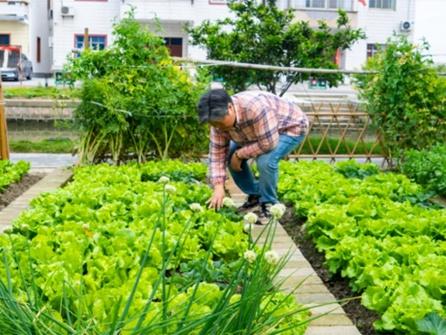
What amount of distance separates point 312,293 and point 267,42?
11.1 meters

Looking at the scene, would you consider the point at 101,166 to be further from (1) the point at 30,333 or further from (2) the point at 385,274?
(1) the point at 30,333

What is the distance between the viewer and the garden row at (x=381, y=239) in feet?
8.68

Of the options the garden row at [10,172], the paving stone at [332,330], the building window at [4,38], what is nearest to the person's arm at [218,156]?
the paving stone at [332,330]

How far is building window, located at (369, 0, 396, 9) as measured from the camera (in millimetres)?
29625

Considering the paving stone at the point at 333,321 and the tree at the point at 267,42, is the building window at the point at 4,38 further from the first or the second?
the paving stone at the point at 333,321

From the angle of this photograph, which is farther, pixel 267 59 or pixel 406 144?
pixel 267 59

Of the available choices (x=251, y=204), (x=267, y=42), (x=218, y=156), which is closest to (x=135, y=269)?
(x=218, y=156)

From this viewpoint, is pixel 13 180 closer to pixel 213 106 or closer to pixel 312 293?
pixel 213 106

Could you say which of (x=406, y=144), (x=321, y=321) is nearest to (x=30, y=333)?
(x=321, y=321)

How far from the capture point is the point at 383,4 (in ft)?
97.9

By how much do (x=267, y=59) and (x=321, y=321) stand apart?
1191cm

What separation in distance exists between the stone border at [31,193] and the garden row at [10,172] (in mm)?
182

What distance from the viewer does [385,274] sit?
2.90 metres

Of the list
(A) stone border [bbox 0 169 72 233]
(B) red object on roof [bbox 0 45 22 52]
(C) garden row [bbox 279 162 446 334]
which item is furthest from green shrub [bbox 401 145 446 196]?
(B) red object on roof [bbox 0 45 22 52]
